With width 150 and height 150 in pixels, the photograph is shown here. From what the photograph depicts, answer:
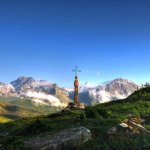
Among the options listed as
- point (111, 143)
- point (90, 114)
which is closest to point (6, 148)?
point (111, 143)

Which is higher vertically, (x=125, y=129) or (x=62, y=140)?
(x=125, y=129)

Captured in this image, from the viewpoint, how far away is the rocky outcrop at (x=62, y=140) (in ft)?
81.4

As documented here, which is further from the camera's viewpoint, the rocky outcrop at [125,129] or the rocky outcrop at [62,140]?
the rocky outcrop at [125,129]

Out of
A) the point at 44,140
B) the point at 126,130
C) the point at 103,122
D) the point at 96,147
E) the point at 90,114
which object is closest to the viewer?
the point at 96,147

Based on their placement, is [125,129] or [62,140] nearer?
[62,140]

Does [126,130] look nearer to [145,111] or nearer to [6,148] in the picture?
[6,148]

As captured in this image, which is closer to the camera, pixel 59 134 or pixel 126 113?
pixel 59 134

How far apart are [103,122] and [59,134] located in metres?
7.44

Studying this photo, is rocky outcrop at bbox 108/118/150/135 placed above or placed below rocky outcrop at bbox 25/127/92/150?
above

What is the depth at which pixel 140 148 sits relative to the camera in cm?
2489

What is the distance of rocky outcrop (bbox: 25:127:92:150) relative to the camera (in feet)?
81.4

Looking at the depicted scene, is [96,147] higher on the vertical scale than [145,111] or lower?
lower

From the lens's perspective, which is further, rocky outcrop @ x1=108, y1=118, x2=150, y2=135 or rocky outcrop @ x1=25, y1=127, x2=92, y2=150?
rocky outcrop @ x1=108, y1=118, x2=150, y2=135

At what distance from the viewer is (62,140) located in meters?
25.3
